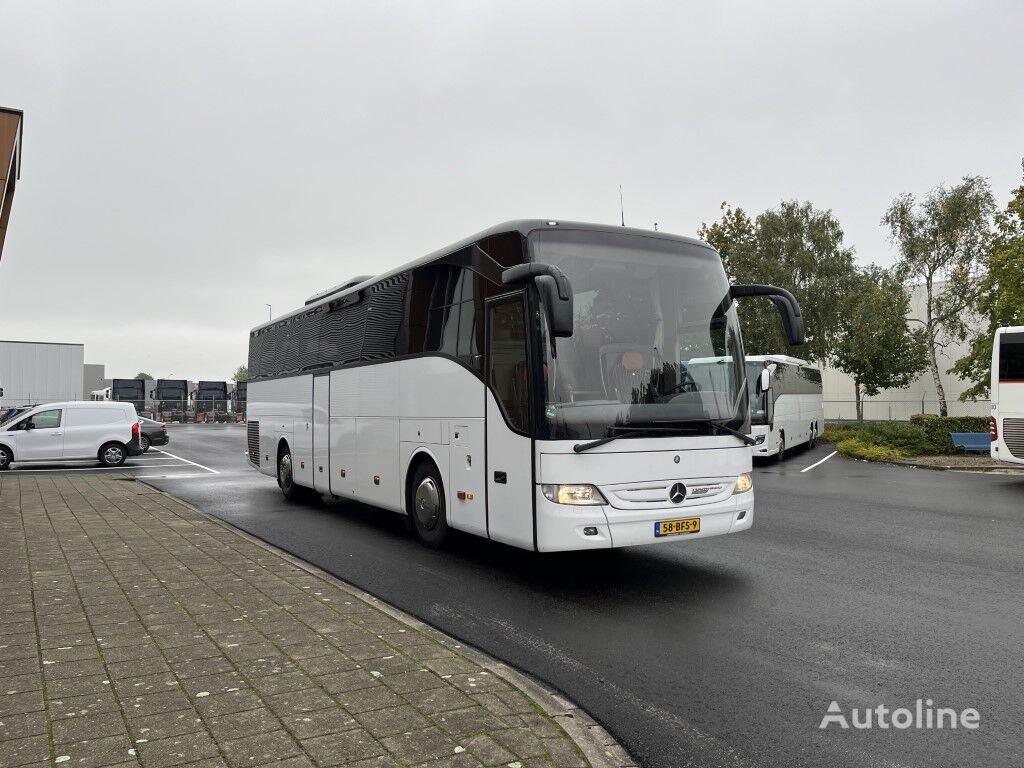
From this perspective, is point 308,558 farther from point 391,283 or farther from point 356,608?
point 391,283

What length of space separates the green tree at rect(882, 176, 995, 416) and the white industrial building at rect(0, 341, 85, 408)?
47507mm

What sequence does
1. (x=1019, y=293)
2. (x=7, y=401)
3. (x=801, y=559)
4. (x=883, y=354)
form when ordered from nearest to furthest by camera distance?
1. (x=801, y=559)
2. (x=1019, y=293)
3. (x=883, y=354)
4. (x=7, y=401)

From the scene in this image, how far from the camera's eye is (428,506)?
8914 mm

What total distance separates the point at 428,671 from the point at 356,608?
164 centimetres

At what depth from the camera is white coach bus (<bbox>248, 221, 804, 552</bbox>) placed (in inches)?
266


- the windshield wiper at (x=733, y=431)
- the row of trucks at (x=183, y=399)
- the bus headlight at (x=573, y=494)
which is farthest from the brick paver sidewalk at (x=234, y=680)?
the row of trucks at (x=183, y=399)

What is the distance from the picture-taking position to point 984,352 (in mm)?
30750

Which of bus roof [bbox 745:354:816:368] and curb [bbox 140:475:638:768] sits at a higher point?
bus roof [bbox 745:354:816:368]

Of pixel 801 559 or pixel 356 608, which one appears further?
pixel 801 559

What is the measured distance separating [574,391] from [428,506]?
2.87 metres

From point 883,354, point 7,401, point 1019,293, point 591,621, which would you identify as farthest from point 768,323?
point 7,401

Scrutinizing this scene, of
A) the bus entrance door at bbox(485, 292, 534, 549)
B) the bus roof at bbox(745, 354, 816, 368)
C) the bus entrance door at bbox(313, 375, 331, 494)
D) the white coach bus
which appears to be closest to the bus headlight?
the white coach bus

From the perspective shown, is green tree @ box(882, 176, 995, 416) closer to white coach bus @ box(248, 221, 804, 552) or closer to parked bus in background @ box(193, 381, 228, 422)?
white coach bus @ box(248, 221, 804, 552)

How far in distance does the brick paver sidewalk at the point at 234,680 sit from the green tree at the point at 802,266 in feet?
135
